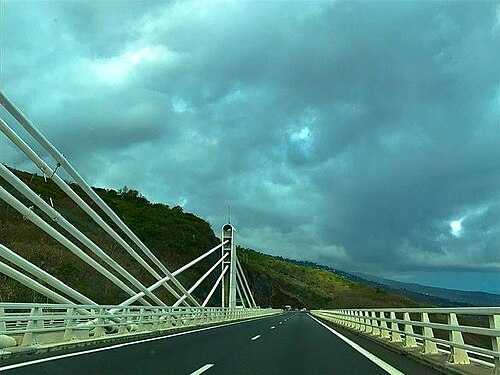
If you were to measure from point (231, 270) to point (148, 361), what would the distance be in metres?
50.9

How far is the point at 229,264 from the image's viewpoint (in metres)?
65.2

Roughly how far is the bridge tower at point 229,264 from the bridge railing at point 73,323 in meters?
29.5

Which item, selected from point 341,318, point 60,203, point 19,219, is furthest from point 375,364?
point 60,203

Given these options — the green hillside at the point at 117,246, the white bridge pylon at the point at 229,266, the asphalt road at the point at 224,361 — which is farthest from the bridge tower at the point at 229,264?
the asphalt road at the point at 224,361

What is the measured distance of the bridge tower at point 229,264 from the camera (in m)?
64.6

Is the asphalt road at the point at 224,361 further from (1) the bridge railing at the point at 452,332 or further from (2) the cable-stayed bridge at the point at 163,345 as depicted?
(1) the bridge railing at the point at 452,332

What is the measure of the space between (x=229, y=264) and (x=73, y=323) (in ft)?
151

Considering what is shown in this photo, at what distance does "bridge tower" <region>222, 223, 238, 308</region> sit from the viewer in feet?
212

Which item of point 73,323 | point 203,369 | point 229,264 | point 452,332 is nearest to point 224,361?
point 203,369

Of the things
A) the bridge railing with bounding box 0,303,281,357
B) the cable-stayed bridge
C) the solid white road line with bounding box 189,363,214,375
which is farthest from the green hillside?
the solid white road line with bounding box 189,363,214,375

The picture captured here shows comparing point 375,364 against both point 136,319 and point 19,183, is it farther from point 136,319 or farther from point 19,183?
point 136,319

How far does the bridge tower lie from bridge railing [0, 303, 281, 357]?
29501 millimetres

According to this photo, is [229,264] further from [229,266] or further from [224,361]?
[224,361]

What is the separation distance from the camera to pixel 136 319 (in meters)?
26.1
